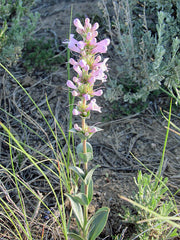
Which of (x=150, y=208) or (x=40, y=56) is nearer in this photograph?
(x=150, y=208)

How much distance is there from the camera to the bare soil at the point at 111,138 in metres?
2.54

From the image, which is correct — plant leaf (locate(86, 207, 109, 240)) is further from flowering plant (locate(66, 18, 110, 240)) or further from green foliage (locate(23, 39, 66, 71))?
green foliage (locate(23, 39, 66, 71))

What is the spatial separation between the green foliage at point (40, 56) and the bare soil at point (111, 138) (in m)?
0.10

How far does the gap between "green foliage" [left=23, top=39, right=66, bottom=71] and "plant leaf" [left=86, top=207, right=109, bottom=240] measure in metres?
2.30

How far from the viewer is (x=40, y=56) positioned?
3.70 metres

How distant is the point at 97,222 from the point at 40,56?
8.03ft

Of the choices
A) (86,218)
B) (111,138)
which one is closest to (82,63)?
(86,218)

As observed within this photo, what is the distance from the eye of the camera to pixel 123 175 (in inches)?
107

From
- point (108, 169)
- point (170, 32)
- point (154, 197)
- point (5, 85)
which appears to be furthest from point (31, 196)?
point (170, 32)

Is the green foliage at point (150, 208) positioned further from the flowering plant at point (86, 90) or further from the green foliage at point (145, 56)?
the green foliage at point (145, 56)

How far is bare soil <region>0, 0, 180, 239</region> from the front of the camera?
2.54 meters

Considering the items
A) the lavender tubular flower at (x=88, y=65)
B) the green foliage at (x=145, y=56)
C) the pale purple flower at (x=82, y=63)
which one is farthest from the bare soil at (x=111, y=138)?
the pale purple flower at (x=82, y=63)

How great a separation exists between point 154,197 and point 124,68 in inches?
73.3

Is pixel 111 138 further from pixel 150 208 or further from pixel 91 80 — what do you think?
pixel 91 80
